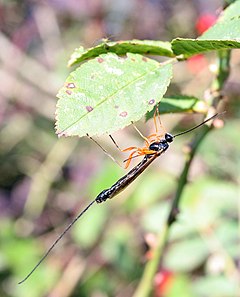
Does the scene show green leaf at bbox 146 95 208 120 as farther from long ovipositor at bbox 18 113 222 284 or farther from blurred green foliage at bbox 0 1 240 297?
blurred green foliage at bbox 0 1 240 297

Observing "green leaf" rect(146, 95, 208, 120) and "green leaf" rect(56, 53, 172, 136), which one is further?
"green leaf" rect(146, 95, 208, 120)

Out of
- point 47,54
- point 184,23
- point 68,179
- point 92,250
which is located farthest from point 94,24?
point 92,250

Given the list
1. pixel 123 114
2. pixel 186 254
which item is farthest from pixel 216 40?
pixel 186 254

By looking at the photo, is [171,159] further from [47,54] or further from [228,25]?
[228,25]

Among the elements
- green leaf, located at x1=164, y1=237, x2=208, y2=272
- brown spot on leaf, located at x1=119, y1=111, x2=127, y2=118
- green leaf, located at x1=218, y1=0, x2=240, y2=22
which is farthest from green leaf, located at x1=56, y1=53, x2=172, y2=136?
green leaf, located at x1=164, y1=237, x2=208, y2=272

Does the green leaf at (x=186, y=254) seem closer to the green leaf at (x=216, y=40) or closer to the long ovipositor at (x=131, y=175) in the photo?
the long ovipositor at (x=131, y=175)
